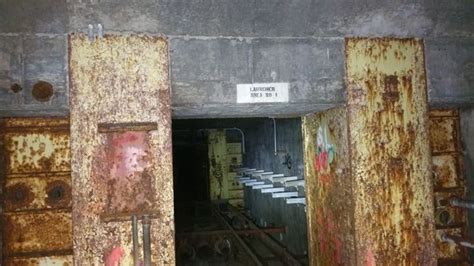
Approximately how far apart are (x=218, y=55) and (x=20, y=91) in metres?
1.28

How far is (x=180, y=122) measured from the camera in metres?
10.5

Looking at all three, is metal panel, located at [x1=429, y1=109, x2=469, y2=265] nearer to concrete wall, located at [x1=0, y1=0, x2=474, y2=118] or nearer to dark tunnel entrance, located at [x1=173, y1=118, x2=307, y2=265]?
concrete wall, located at [x1=0, y1=0, x2=474, y2=118]

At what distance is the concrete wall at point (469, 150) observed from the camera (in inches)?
141

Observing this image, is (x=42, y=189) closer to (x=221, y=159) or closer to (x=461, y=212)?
(x=461, y=212)

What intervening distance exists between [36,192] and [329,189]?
94.2 inches

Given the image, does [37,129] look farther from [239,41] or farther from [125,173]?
[239,41]

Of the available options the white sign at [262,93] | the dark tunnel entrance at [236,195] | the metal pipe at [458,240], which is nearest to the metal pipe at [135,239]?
the white sign at [262,93]

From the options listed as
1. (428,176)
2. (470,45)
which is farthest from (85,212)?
(470,45)

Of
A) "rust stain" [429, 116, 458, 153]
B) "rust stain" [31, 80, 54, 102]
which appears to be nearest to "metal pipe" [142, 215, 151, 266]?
"rust stain" [31, 80, 54, 102]

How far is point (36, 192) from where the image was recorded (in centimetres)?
316

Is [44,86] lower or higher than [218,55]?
lower

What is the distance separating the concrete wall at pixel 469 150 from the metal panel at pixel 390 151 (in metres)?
0.84

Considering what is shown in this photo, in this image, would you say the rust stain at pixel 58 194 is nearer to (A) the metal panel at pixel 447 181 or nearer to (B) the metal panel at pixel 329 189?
(B) the metal panel at pixel 329 189

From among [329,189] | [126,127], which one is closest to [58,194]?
[126,127]
